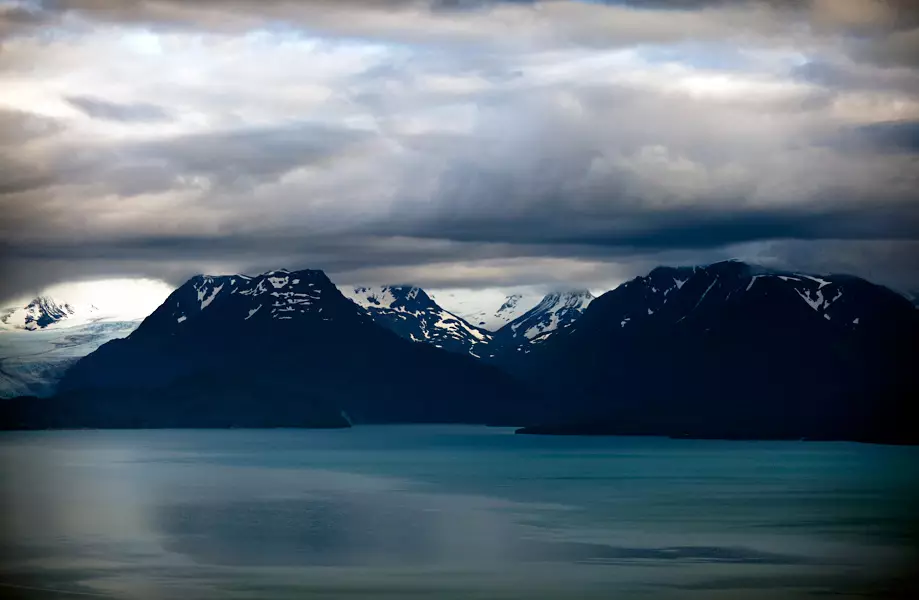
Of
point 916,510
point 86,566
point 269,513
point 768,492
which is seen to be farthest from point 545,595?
point 768,492

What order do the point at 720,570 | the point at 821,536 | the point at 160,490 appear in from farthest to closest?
the point at 160,490 < the point at 821,536 < the point at 720,570

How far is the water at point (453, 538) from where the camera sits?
7631 centimetres

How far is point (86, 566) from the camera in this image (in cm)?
8338

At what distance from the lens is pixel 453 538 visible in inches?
3871

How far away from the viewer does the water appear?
76312 millimetres

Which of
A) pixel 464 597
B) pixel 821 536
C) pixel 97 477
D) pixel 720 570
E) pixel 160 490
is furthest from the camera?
pixel 97 477

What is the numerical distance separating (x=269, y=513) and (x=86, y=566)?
33.6 metres

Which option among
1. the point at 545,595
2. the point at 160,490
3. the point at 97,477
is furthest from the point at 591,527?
the point at 97,477

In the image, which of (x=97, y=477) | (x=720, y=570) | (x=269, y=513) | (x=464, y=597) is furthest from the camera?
(x=97, y=477)

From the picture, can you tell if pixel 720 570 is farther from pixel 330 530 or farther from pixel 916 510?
pixel 916 510

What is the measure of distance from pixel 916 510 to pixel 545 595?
60.9 meters

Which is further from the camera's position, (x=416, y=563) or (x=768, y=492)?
(x=768, y=492)

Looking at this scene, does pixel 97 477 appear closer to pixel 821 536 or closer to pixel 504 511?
pixel 504 511

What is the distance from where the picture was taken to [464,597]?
238 feet
